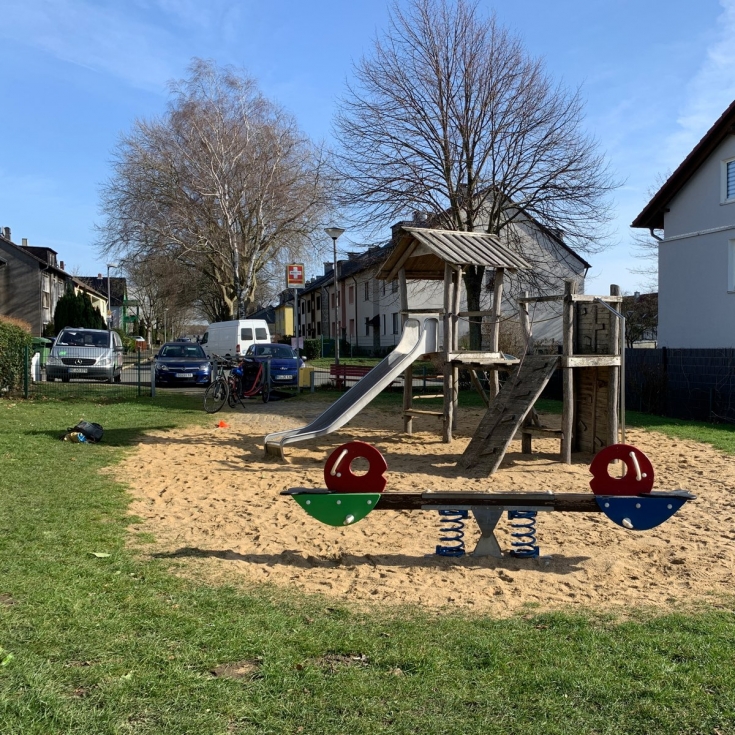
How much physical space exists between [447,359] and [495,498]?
652 centimetres

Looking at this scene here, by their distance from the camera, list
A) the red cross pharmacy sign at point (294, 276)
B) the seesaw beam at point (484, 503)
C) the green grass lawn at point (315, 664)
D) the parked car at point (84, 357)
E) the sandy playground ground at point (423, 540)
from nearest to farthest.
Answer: the green grass lawn at point (315, 664)
the sandy playground ground at point (423, 540)
the seesaw beam at point (484, 503)
the parked car at point (84, 357)
the red cross pharmacy sign at point (294, 276)

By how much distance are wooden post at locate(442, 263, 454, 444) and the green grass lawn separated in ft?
24.7

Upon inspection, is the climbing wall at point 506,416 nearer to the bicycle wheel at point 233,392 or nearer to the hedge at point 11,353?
the bicycle wheel at point 233,392

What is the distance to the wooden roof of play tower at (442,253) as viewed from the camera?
38.2 feet

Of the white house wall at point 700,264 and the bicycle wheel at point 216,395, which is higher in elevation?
the white house wall at point 700,264

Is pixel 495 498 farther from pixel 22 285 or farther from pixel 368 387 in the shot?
pixel 22 285

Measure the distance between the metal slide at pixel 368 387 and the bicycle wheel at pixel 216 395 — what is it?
542cm

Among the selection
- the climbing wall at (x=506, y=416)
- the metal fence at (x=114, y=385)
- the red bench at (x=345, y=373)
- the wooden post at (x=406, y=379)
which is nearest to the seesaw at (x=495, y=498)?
the climbing wall at (x=506, y=416)

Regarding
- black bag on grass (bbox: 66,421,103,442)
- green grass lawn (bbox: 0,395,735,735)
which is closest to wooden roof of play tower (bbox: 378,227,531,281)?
black bag on grass (bbox: 66,421,103,442)

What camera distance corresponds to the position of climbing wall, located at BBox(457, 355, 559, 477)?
933 centimetres

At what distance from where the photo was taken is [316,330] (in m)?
73.4

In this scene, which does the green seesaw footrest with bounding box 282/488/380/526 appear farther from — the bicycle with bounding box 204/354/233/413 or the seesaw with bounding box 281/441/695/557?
the bicycle with bounding box 204/354/233/413

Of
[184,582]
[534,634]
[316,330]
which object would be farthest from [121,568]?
[316,330]

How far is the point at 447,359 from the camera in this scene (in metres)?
11.9
